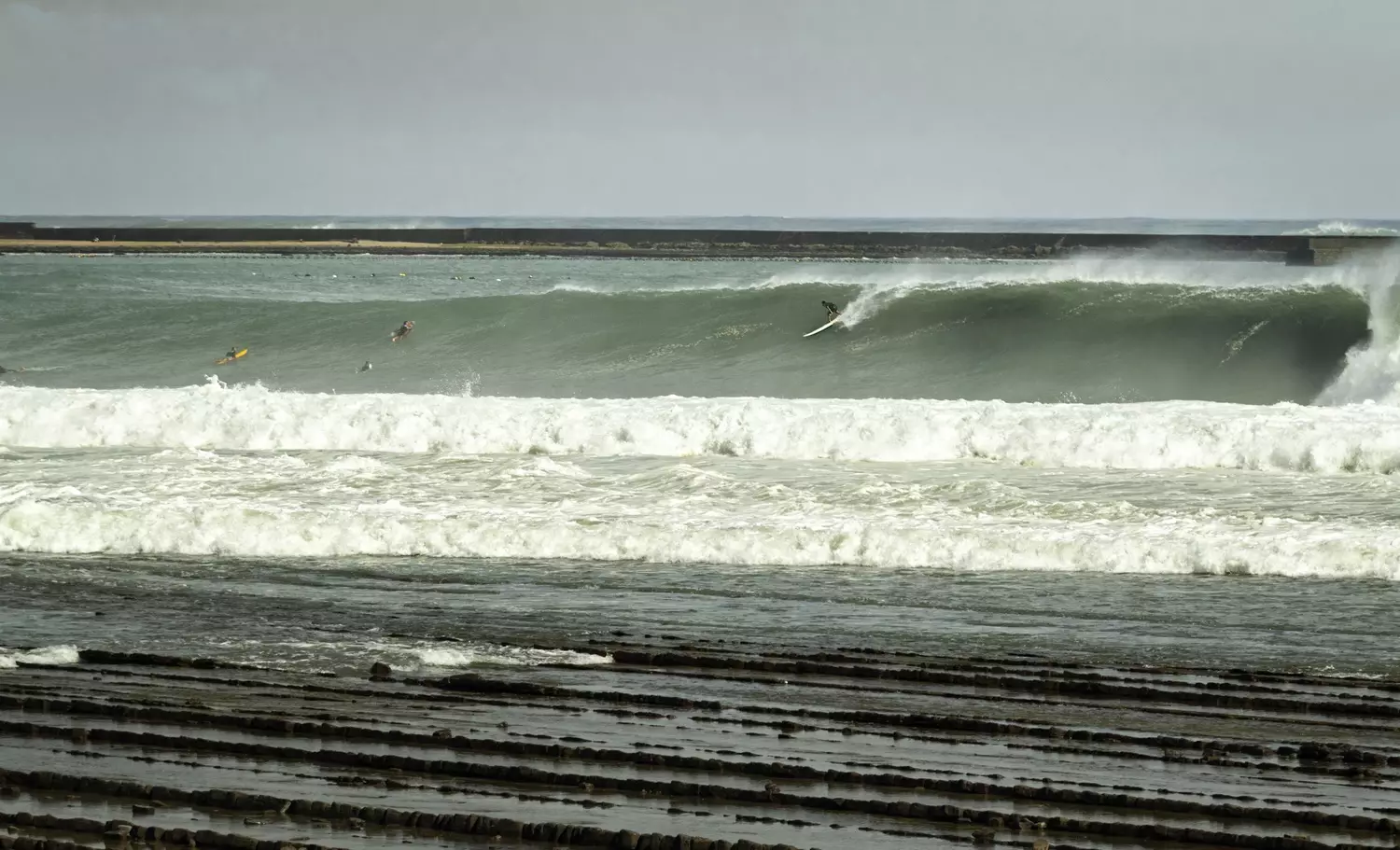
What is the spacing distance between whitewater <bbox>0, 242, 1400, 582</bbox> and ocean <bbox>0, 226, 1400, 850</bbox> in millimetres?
70

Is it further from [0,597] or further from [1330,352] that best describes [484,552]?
[1330,352]

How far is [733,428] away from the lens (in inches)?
723

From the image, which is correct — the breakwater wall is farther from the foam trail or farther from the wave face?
the foam trail

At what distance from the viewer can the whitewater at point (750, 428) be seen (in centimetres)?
1259

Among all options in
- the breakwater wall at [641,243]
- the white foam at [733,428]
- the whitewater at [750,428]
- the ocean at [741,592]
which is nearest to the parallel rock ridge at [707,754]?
the ocean at [741,592]

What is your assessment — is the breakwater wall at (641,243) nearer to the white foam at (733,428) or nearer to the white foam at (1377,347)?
the white foam at (1377,347)

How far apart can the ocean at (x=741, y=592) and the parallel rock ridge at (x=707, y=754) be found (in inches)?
1.1

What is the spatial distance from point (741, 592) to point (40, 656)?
4.43 meters

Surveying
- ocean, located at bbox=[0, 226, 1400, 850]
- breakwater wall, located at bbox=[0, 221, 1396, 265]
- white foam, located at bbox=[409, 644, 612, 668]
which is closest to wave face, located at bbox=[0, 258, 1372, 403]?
ocean, located at bbox=[0, 226, 1400, 850]

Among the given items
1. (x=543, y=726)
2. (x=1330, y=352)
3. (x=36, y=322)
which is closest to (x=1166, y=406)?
(x=1330, y=352)

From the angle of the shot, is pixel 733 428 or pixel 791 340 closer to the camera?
pixel 733 428

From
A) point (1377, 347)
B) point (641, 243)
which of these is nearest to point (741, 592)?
point (1377, 347)

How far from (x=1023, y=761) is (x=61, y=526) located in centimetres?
905

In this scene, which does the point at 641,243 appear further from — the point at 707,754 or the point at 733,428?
the point at 707,754
